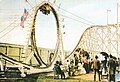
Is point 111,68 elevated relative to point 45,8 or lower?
lower

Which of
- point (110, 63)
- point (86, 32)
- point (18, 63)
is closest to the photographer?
point (110, 63)

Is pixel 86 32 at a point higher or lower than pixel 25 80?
higher

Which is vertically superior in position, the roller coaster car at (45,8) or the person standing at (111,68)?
the roller coaster car at (45,8)

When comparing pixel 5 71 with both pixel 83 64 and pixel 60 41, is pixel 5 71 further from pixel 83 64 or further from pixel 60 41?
pixel 60 41

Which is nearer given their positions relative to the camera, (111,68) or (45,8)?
(111,68)

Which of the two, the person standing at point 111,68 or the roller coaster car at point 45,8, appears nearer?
the person standing at point 111,68

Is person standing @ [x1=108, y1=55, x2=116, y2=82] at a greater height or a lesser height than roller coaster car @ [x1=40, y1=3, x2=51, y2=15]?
lesser

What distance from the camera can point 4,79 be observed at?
11219 mm

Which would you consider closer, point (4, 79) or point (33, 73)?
point (4, 79)

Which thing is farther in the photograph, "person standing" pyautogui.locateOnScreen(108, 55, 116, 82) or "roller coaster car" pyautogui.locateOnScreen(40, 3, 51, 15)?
"roller coaster car" pyautogui.locateOnScreen(40, 3, 51, 15)

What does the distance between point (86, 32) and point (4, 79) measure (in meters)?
16.0

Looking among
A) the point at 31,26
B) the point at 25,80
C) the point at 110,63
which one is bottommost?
the point at 25,80

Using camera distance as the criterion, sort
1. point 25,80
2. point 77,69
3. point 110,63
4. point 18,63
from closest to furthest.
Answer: point 110,63
point 25,80
point 18,63
point 77,69

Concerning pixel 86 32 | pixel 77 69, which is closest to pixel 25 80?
pixel 77 69
